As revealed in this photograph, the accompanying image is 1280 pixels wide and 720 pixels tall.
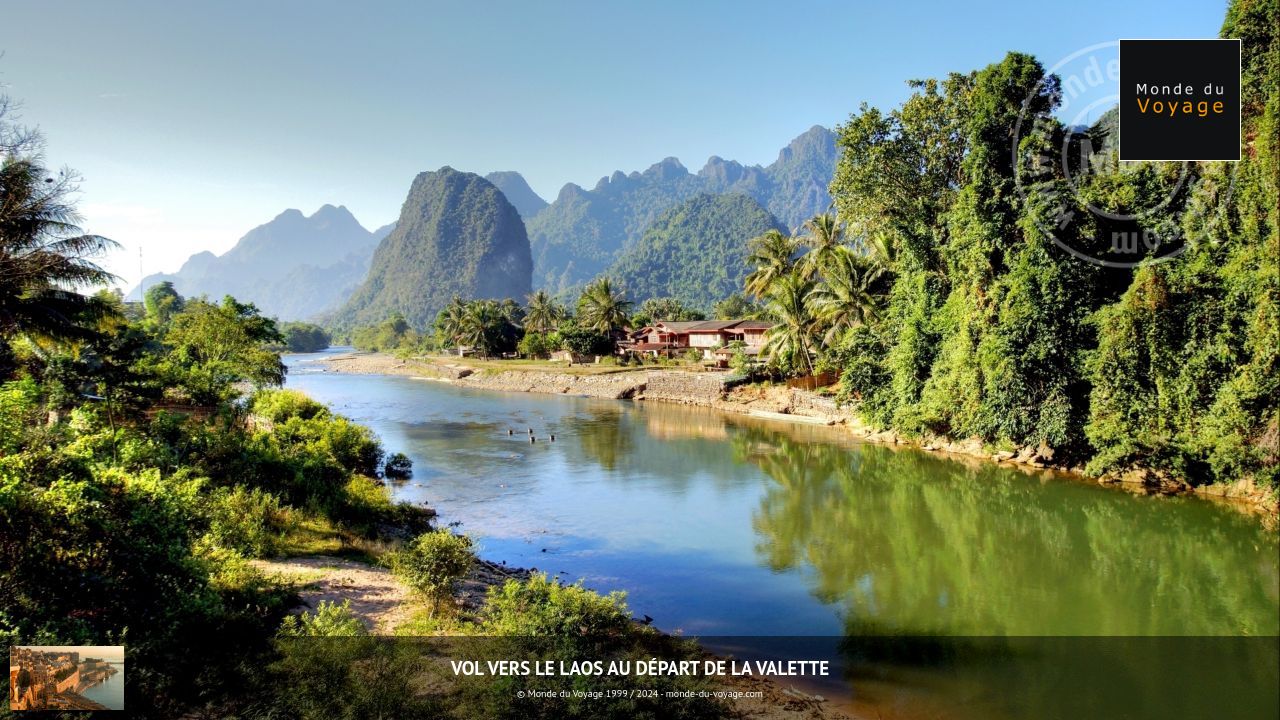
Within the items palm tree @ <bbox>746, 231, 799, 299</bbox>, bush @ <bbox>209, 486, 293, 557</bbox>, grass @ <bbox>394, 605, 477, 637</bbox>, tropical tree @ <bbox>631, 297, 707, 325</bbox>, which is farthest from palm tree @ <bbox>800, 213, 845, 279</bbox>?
tropical tree @ <bbox>631, 297, 707, 325</bbox>

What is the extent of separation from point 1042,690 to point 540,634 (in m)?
8.01

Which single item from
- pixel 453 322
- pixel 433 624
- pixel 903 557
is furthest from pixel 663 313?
pixel 433 624

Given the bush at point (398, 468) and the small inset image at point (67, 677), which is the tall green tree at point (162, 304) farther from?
the small inset image at point (67, 677)

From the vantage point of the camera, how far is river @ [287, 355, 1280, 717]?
11.3m

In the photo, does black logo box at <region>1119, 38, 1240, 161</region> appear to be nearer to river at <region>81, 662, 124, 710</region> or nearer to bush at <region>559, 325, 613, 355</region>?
Result: river at <region>81, 662, 124, 710</region>

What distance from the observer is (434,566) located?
436 inches

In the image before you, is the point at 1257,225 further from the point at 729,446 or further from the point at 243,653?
the point at 243,653

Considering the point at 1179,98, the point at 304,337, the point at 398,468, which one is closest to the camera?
the point at 1179,98

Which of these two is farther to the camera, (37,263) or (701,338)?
(701,338)

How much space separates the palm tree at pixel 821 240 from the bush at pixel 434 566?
36498 mm

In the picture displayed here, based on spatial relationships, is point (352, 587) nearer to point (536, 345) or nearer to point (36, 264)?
point (36, 264)

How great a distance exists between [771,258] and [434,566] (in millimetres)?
42427

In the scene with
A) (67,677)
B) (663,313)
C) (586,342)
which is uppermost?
(663,313)

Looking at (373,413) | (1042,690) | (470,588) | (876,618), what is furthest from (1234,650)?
(373,413)
